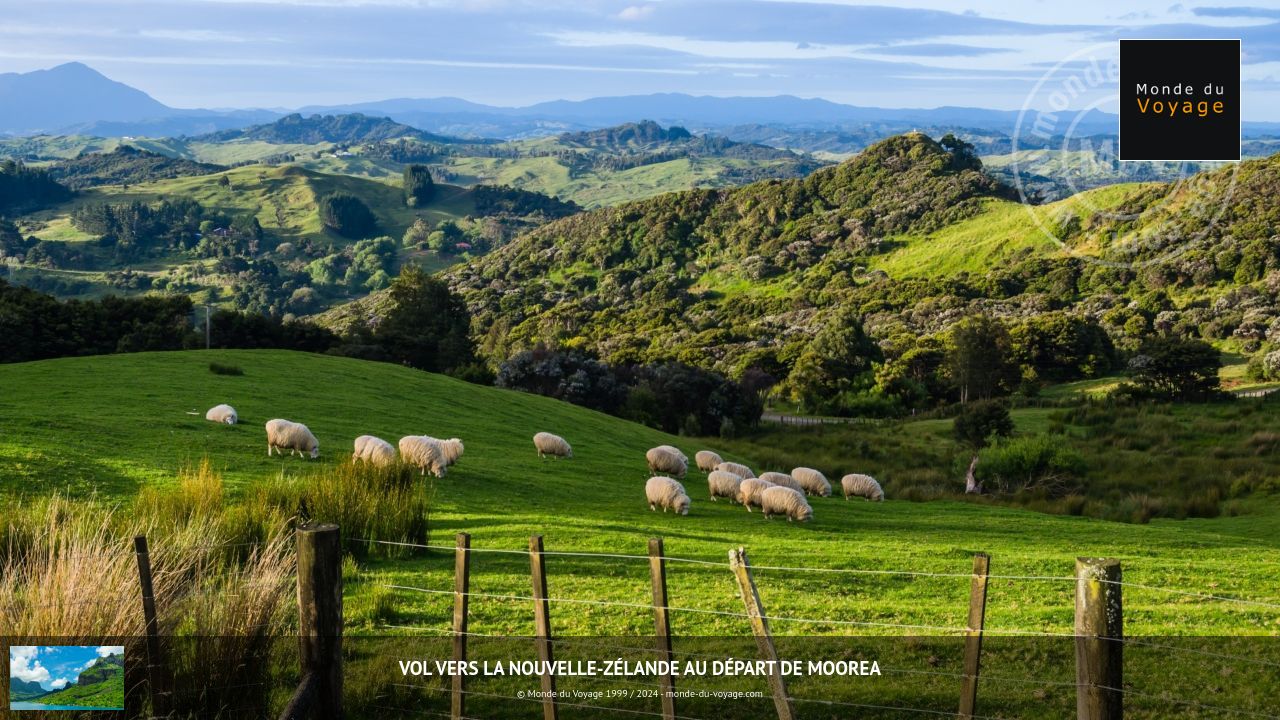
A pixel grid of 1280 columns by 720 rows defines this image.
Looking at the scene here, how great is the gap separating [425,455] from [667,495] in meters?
5.28

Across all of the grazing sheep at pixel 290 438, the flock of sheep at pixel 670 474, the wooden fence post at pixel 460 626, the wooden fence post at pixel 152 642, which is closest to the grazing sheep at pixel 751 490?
the flock of sheep at pixel 670 474

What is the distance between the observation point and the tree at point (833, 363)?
6781 centimetres

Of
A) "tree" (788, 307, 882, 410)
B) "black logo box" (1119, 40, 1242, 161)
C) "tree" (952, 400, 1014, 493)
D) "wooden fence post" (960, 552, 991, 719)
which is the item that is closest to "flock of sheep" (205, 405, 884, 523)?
"wooden fence post" (960, 552, 991, 719)

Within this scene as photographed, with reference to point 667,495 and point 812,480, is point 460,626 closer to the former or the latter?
point 667,495

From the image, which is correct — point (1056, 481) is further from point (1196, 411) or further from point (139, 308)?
point (139, 308)

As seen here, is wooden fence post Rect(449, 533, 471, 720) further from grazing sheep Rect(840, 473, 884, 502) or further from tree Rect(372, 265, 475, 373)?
tree Rect(372, 265, 475, 373)

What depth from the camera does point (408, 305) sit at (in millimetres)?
74125

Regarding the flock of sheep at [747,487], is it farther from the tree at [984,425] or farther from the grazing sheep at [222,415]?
the tree at [984,425]

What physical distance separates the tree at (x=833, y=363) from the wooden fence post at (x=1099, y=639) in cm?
5830

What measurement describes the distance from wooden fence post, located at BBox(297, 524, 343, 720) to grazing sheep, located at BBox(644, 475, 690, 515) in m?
12.6

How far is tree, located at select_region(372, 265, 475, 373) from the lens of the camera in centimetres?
6297

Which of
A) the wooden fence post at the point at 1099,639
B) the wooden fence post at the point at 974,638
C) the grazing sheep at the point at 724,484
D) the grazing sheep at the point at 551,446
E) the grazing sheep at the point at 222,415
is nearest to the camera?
the wooden fence post at the point at 1099,639

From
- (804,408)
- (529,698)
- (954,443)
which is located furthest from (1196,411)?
(529,698)

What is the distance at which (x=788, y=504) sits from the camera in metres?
18.8
